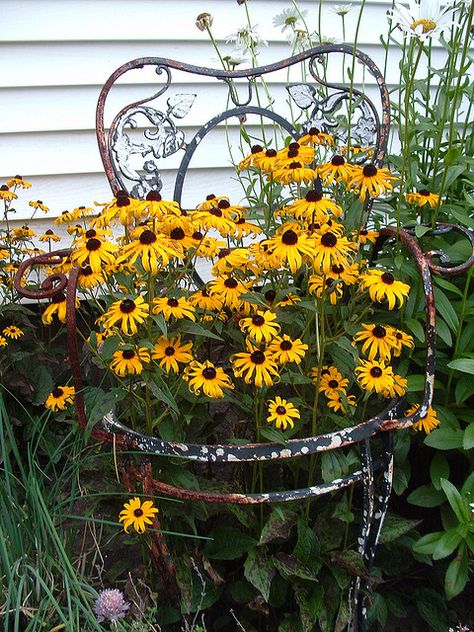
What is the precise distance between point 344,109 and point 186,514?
1701 millimetres

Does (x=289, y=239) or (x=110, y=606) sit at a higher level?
(x=289, y=239)

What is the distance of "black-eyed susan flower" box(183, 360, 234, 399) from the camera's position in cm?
117

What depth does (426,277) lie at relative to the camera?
1256 mm

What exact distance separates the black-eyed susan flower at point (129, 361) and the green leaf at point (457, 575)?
2.59 ft

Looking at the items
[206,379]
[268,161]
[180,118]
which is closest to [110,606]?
[206,379]

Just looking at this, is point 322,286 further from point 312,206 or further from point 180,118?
point 180,118

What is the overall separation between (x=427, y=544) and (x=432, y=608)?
0.93ft

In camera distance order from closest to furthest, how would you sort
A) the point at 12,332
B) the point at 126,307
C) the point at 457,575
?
1. the point at 126,307
2. the point at 457,575
3. the point at 12,332

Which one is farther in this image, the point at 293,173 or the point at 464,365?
the point at 464,365

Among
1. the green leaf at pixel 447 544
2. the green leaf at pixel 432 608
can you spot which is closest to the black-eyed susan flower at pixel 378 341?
the green leaf at pixel 447 544

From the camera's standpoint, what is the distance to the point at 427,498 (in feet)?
5.16

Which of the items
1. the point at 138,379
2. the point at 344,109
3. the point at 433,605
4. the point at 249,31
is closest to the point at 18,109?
the point at 249,31

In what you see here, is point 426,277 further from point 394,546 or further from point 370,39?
point 370,39

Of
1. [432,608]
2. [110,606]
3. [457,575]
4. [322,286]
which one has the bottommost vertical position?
[432,608]
